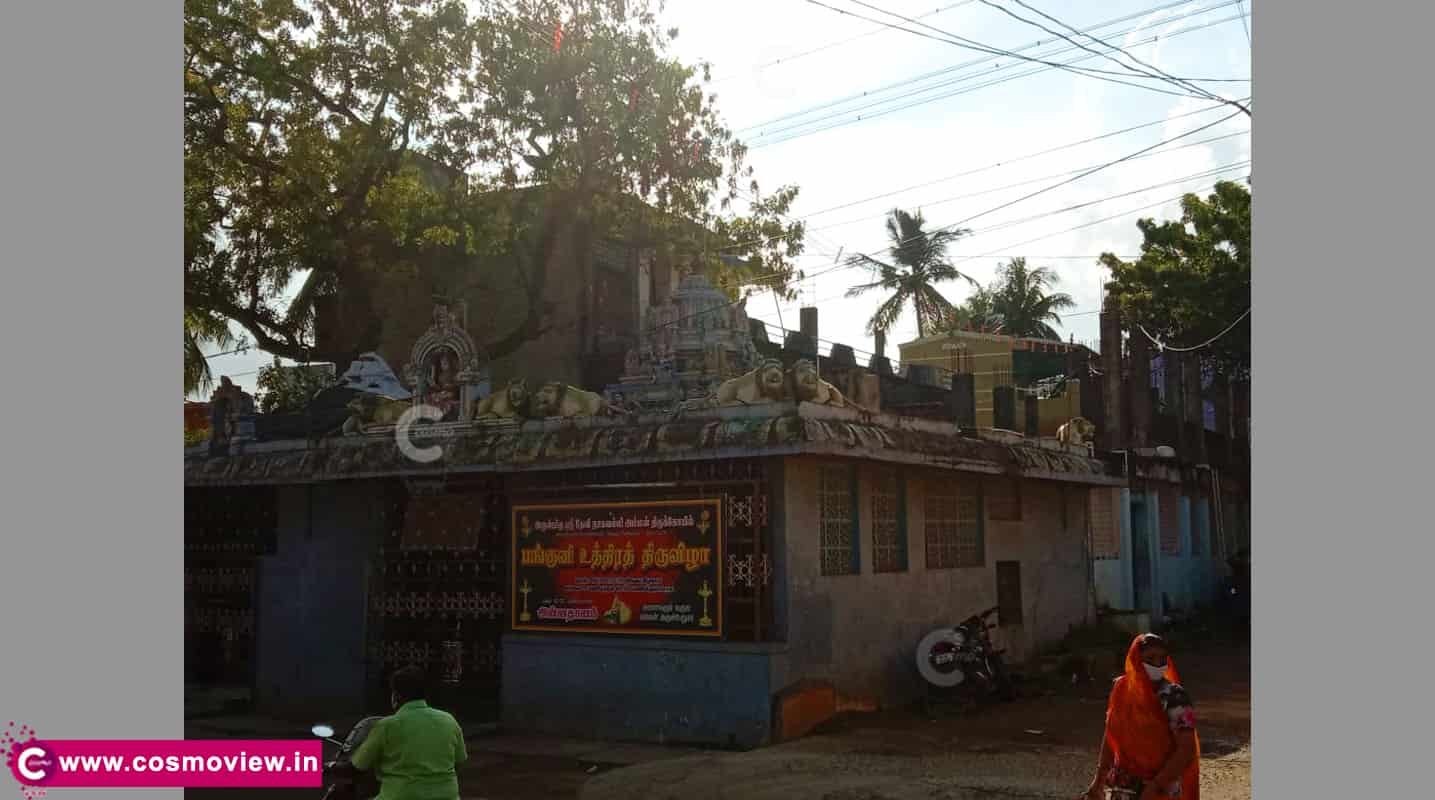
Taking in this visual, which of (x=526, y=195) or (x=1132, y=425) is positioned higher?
(x=526, y=195)

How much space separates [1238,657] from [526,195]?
1330cm

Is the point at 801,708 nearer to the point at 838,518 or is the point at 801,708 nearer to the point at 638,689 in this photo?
the point at 638,689

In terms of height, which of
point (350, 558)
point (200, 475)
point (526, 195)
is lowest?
point (350, 558)

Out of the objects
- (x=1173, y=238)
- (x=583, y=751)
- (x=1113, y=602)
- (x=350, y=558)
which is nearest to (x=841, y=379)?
(x=1113, y=602)

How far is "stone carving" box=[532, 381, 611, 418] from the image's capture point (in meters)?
12.5

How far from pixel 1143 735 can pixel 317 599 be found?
11.1 m

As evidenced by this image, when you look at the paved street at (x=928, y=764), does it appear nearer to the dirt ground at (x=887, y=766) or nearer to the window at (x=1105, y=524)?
the dirt ground at (x=887, y=766)

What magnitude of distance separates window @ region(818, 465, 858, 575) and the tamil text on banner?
109cm

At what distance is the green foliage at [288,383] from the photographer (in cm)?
2281

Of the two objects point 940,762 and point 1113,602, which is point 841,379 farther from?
point 940,762

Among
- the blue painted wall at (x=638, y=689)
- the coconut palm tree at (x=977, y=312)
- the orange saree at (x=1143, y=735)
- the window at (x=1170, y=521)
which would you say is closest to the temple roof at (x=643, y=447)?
the blue painted wall at (x=638, y=689)

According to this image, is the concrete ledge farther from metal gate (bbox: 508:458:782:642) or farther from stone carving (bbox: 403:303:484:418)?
stone carving (bbox: 403:303:484:418)

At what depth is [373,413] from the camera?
14367 mm

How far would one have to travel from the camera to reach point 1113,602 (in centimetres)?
2144
